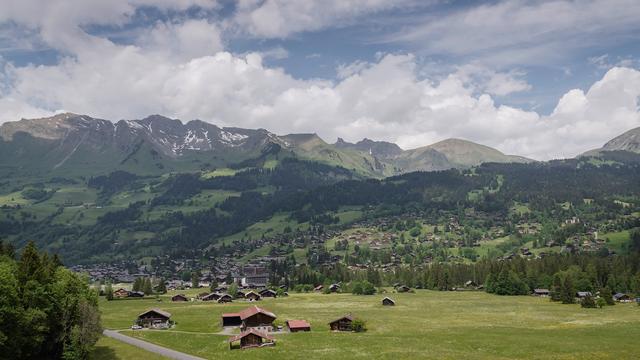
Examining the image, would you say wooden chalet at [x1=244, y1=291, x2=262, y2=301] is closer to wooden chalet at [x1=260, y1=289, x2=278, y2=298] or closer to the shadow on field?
wooden chalet at [x1=260, y1=289, x2=278, y2=298]

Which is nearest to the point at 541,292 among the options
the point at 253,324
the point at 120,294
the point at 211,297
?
the point at 211,297

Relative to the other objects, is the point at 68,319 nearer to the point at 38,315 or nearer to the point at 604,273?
the point at 38,315

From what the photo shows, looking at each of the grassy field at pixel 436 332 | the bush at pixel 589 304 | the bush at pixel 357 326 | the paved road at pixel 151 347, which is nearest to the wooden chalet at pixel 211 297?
the grassy field at pixel 436 332

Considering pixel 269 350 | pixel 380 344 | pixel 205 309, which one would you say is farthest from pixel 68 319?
pixel 205 309

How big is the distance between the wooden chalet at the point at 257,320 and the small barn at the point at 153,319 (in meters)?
19.3

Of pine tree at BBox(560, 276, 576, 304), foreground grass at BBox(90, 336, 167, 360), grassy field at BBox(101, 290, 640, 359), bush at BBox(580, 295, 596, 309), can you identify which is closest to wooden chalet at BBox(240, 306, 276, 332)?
grassy field at BBox(101, 290, 640, 359)

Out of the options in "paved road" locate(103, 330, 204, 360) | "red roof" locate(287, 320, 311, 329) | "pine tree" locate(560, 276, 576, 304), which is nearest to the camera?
"paved road" locate(103, 330, 204, 360)

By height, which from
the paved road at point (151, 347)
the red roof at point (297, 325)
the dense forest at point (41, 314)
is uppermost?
the dense forest at point (41, 314)

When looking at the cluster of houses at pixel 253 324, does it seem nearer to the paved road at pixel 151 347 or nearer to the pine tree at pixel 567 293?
the paved road at pixel 151 347

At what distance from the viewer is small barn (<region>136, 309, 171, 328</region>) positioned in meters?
108

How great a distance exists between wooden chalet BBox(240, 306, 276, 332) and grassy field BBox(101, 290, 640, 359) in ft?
22.0

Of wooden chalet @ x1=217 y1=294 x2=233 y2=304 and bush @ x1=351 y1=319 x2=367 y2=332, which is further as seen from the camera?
wooden chalet @ x1=217 y1=294 x2=233 y2=304

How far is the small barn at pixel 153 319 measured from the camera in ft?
356

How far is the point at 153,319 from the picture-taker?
110m
